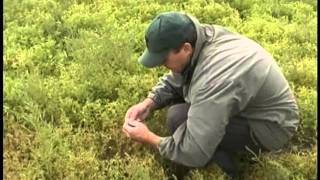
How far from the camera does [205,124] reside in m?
3.55

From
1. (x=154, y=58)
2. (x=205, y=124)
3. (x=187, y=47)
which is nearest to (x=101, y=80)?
(x=154, y=58)

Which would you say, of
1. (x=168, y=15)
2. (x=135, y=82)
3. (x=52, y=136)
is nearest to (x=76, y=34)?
(x=135, y=82)

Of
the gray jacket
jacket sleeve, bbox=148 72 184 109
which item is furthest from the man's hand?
jacket sleeve, bbox=148 72 184 109

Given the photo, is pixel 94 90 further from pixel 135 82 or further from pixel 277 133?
pixel 277 133

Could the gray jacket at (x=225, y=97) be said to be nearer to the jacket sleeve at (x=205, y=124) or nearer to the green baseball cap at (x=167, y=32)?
the jacket sleeve at (x=205, y=124)

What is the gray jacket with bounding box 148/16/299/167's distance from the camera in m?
3.51

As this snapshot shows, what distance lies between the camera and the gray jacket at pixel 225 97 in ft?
11.5

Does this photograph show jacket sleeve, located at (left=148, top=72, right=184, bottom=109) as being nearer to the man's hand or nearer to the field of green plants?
the field of green plants

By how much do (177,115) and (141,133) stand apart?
30 cm

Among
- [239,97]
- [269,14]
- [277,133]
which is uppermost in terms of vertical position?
[239,97]

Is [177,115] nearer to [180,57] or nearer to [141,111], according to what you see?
[141,111]

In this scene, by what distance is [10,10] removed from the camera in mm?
6504

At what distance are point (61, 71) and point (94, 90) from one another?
1.44ft

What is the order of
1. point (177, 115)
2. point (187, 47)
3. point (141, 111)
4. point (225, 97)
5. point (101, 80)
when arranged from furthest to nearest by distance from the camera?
point (101, 80) → point (141, 111) → point (177, 115) → point (187, 47) → point (225, 97)
